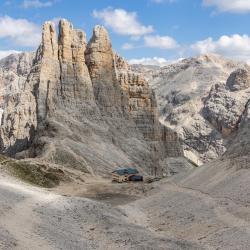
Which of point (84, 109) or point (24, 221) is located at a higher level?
point (84, 109)

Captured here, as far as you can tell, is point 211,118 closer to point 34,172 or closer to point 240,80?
point 240,80

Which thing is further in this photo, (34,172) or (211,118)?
(211,118)

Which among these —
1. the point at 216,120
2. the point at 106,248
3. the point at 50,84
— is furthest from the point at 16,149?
the point at 216,120

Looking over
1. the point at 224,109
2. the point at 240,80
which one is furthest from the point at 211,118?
the point at 240,80

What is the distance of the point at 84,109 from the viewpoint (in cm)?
9119

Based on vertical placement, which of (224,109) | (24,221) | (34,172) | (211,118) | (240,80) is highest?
(240,80)

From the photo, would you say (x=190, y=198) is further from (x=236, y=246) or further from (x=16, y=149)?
(x=16, y=149)

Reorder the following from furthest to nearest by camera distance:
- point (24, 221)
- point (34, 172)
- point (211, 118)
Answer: point (211, 118), point (34, 172), point (24, 221)

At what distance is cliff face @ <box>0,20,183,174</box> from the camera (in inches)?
3292

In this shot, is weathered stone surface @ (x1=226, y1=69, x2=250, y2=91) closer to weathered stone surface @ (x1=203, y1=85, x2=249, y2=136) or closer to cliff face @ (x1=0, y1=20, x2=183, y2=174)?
weathered stone surface @ (x1=203, y1=85, x2=249, y2=136)

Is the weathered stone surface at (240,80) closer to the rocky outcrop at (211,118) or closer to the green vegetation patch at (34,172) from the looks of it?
the rocky outcrop at (211,118)

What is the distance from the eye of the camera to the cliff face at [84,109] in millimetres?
83625

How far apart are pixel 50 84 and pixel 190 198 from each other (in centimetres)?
5794

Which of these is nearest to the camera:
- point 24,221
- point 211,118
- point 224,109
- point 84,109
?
point 24,221
